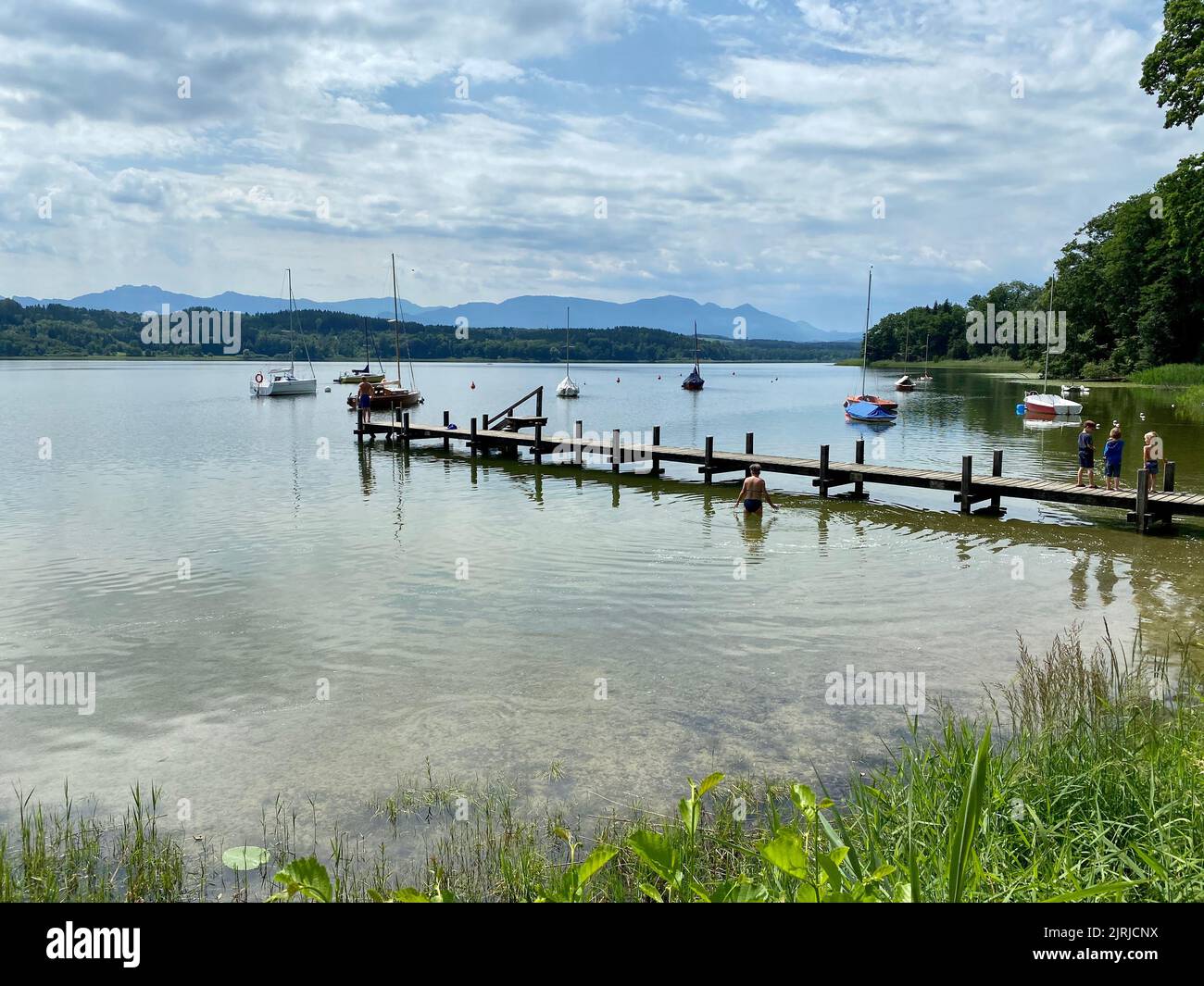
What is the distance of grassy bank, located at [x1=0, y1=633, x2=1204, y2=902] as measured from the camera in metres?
4.71

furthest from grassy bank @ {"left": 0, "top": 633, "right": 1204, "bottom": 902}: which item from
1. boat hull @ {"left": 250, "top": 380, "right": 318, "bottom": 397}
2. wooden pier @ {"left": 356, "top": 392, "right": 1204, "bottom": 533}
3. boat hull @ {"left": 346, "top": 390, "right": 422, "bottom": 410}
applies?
boat hull @ {"left": 250, "top": 380, "right": 318, "bottom": 397}

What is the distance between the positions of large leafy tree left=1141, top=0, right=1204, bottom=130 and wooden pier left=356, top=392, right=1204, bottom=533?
73.9 ft

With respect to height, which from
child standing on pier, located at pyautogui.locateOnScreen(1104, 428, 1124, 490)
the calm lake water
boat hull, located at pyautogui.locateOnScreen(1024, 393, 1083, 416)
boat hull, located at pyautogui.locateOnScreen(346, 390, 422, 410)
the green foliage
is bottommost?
the calm lake water

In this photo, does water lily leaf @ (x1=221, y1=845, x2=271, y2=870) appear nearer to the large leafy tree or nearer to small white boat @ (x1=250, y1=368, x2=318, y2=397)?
the large leafy tree

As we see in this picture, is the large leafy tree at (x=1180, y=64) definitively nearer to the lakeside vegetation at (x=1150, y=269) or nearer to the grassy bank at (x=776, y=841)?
the lakeside vegetation at (x=1150, y=269)

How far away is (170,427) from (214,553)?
39472 millimetres

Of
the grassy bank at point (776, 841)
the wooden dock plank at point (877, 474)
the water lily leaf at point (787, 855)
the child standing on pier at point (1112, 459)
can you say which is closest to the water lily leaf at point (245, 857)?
the grassy bank at point (776, 841)

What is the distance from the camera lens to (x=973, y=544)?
20922mm

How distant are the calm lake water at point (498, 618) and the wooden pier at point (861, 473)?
0.73 m

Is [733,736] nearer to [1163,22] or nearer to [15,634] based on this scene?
[15,634]

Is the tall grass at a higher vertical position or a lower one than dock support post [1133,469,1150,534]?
higher

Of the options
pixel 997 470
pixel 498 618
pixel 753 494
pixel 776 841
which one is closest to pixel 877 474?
pixel 997 470
